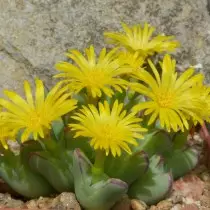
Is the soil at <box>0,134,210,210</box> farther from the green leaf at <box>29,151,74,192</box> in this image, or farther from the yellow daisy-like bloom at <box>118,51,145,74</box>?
the yellow daisy-like bloom at <box>118,51,145,74</box>

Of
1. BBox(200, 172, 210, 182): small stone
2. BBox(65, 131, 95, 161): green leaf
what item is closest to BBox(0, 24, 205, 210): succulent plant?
BBox(65, 131, 95, 161): green leaf

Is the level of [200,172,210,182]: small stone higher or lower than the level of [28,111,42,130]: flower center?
lower

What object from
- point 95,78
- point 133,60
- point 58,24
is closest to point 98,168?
point 95,78

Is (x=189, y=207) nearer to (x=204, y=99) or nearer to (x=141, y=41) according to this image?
(x=204, y=99)

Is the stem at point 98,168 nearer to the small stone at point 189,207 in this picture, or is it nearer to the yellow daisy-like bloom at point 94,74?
the yellow daisy-like bloom at point 94,74

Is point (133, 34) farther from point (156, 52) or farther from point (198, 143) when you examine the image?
point (198, 143)

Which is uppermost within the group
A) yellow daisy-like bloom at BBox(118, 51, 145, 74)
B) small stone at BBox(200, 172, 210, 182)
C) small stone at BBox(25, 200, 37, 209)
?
yellow daisy-like bloom at BBox(118, 51, 145, 74)

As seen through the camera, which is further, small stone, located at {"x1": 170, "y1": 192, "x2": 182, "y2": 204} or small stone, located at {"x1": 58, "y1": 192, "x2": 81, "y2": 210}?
small stone, located at {"x1": 170, "y1": 192, "x2": 182, "y2": 204}
